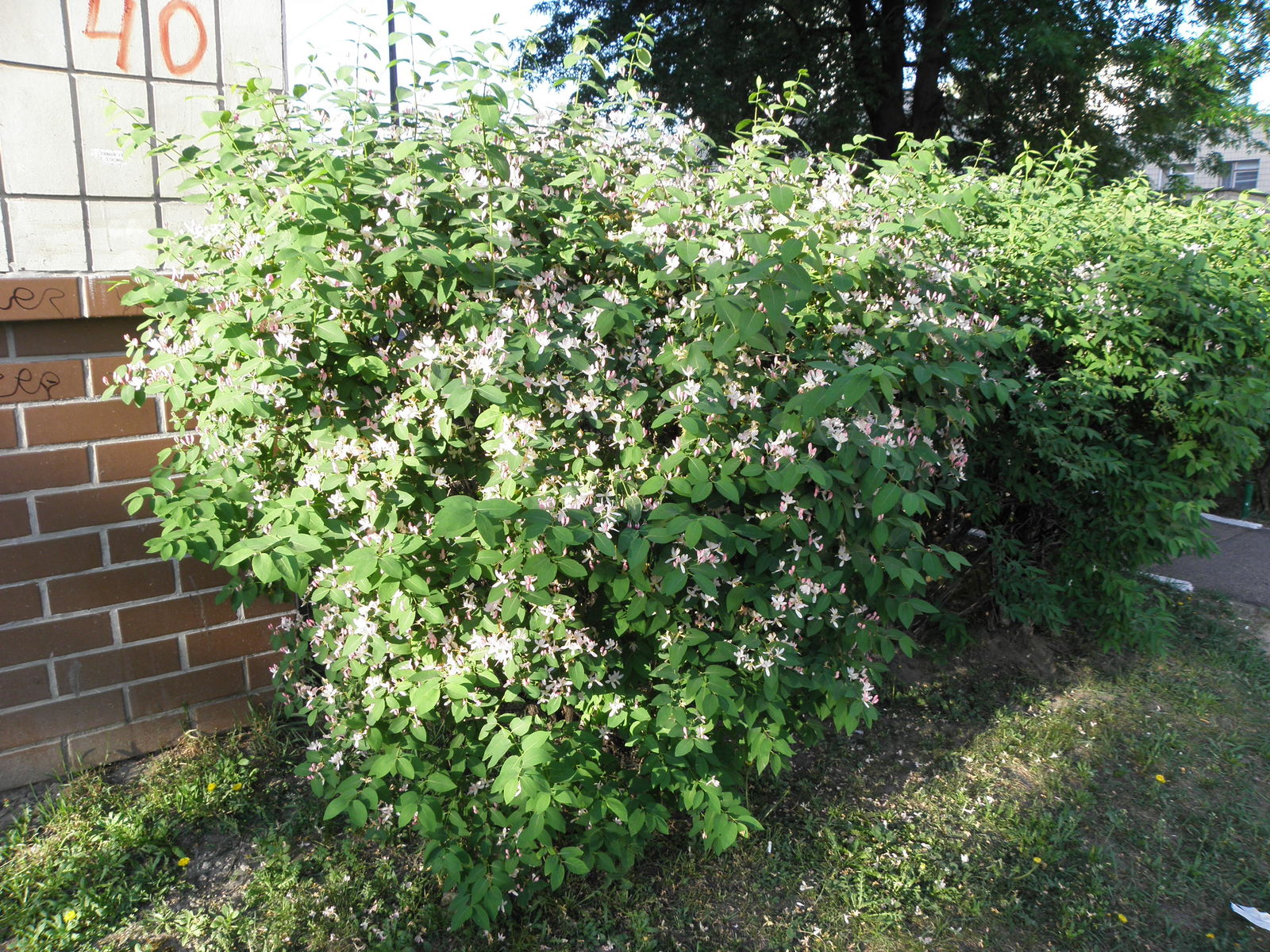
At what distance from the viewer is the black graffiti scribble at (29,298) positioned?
2.50m

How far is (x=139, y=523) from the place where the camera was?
2799 millimetres

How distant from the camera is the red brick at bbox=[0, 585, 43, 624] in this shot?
2605 millimetres

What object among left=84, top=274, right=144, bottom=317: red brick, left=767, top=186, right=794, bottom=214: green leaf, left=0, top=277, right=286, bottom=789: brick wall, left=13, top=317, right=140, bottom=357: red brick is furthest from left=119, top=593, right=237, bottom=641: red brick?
left=767, top=186, right=794, bottom=214: green leaf

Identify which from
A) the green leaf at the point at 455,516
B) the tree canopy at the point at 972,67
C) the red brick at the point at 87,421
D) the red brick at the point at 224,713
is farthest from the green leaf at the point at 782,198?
the tree canopy at the point at 972,67

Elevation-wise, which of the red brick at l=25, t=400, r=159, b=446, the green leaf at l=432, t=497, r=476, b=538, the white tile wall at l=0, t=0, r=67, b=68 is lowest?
the green leaf at l=432, t=497, r=476, b=538

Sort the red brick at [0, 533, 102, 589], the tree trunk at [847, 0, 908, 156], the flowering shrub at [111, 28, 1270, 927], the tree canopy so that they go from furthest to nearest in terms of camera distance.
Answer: the tree trunk at [847, 0, 908, 156], the tree canopy, the red brick at [0, 533, 102, 589], the flowering shrub at [111, 28, 1270, 927]

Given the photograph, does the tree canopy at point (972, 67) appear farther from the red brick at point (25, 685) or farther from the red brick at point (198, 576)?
the red brick at point (25, 685)

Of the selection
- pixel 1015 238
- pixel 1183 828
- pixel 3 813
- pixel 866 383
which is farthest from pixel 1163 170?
pixel 3 813

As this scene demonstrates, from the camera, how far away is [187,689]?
292 cm

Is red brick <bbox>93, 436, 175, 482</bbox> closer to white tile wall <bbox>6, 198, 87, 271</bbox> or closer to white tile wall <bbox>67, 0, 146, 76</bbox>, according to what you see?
white tile wall <bbox>6, 198, 87, 271</bbox>

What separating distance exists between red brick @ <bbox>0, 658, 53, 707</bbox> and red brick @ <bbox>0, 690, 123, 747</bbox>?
0.03m

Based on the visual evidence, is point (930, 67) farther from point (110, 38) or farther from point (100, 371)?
point (100, 371)

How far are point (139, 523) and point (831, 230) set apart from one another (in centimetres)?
231

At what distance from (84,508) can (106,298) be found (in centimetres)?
65
